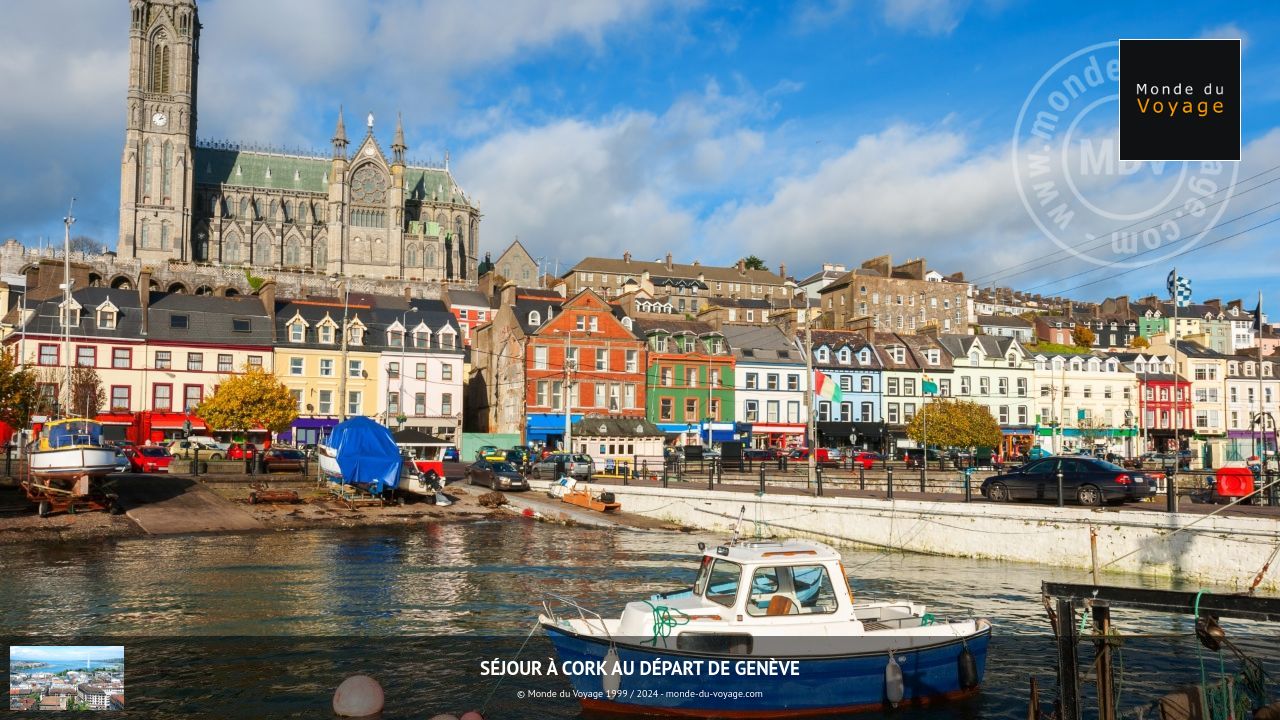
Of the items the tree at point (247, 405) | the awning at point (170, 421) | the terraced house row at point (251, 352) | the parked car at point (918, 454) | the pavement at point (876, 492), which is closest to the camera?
the pavement at point (876, 492)

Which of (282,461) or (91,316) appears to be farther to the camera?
(91,316)

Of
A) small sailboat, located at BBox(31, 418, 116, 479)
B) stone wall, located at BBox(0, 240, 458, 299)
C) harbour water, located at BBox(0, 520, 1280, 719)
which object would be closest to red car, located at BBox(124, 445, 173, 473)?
small sailboat, located at BBox(31, 418, 116, 479)

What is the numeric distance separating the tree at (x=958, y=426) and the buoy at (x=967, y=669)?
54496mm

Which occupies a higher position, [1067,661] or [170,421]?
[170,421]

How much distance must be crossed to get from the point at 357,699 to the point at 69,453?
27400 mm

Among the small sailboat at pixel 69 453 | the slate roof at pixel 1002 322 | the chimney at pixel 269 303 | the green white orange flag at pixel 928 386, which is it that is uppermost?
the slate roof at pixel 1002 322

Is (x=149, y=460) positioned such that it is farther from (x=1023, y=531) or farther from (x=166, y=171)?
(x=166, y=171)

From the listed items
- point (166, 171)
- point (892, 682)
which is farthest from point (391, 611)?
point (166, 171)

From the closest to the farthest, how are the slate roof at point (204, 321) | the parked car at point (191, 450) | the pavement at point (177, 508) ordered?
the pavement at point (177, 508)
the parked car at point (191, 450)
the slate roof at point (204, 321)

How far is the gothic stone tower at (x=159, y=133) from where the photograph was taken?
13788cm

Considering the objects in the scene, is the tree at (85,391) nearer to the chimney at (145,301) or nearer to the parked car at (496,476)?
the chimney at (145,301)

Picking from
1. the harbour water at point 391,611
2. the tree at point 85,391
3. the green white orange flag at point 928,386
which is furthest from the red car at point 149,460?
the green white orange flag at point 928,386

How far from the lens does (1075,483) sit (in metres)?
30.9

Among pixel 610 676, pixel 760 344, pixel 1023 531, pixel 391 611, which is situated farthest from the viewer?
pixel 760 344
